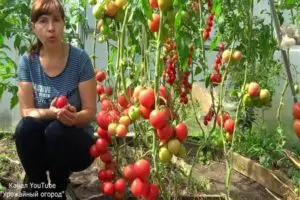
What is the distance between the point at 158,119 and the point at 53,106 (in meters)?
0.59

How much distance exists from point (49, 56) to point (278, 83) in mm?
1802

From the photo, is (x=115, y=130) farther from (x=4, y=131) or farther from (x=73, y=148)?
(x=4, y=131)

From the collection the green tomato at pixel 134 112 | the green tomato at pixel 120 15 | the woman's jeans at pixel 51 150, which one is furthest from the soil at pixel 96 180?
the green tomato at pixel 120 15

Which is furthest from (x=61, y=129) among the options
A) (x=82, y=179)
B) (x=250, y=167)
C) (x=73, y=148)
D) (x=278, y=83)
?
(x=278, y=83)

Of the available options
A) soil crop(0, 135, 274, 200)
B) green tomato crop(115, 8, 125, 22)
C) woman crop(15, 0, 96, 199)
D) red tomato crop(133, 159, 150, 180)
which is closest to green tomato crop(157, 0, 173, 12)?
green tomato crop(115, 8, 125, 22)

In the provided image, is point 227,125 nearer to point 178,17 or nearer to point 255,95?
point 255,95

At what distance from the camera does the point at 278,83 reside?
311cm

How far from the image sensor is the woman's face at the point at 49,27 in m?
1.73

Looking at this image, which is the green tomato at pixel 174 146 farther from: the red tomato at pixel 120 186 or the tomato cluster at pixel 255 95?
the tomato cluster at pixel 255 95

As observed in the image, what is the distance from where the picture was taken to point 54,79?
1.83 metres

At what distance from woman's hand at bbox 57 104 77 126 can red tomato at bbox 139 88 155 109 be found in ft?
1.35

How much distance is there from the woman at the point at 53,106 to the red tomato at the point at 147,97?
1.36ft

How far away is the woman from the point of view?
1667mm

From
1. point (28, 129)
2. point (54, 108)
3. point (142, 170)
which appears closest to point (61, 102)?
point (54, 108)
